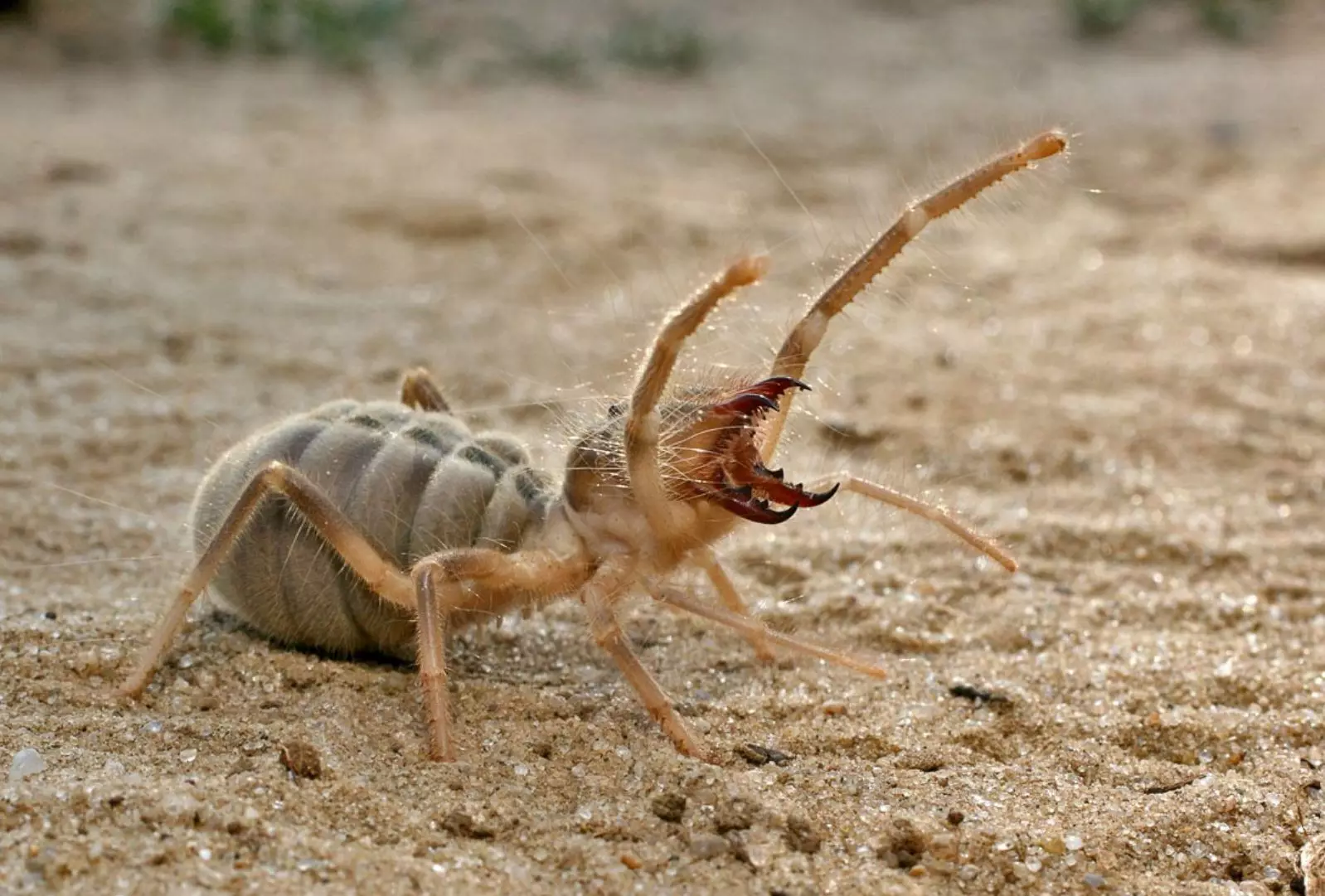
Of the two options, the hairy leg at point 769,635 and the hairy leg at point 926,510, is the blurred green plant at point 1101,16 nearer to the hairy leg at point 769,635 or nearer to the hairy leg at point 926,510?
the hairy leg at point 926,510

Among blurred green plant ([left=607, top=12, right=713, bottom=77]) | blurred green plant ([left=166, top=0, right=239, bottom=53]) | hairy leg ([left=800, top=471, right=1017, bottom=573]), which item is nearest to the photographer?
hairy leg ([left=800, top=471, right=1017, bottom=573])

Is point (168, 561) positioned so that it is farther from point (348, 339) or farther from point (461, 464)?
point (348, 339)

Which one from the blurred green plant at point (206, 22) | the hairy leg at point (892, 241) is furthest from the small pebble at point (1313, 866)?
the blurred green plant at point (206, 22)

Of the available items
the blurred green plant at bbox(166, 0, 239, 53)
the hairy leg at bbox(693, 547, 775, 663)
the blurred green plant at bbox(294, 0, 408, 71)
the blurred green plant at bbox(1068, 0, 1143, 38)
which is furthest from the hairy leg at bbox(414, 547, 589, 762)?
the blurred green plant at bbox(1068, 0, 1143, 38)

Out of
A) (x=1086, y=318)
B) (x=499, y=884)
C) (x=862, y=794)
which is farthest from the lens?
(x=1086, y=318)

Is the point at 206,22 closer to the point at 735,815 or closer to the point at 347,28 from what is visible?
the point at 347,28

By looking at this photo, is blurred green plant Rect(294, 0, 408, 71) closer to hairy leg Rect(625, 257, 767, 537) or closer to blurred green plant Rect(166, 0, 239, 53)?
blurred green plant Rect(166, 0, 239, 53)

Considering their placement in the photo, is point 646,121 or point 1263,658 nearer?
point 1263,658

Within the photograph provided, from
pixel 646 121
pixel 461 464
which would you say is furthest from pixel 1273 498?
pixel 646 121

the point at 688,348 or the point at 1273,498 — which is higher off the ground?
the point at 688,348
